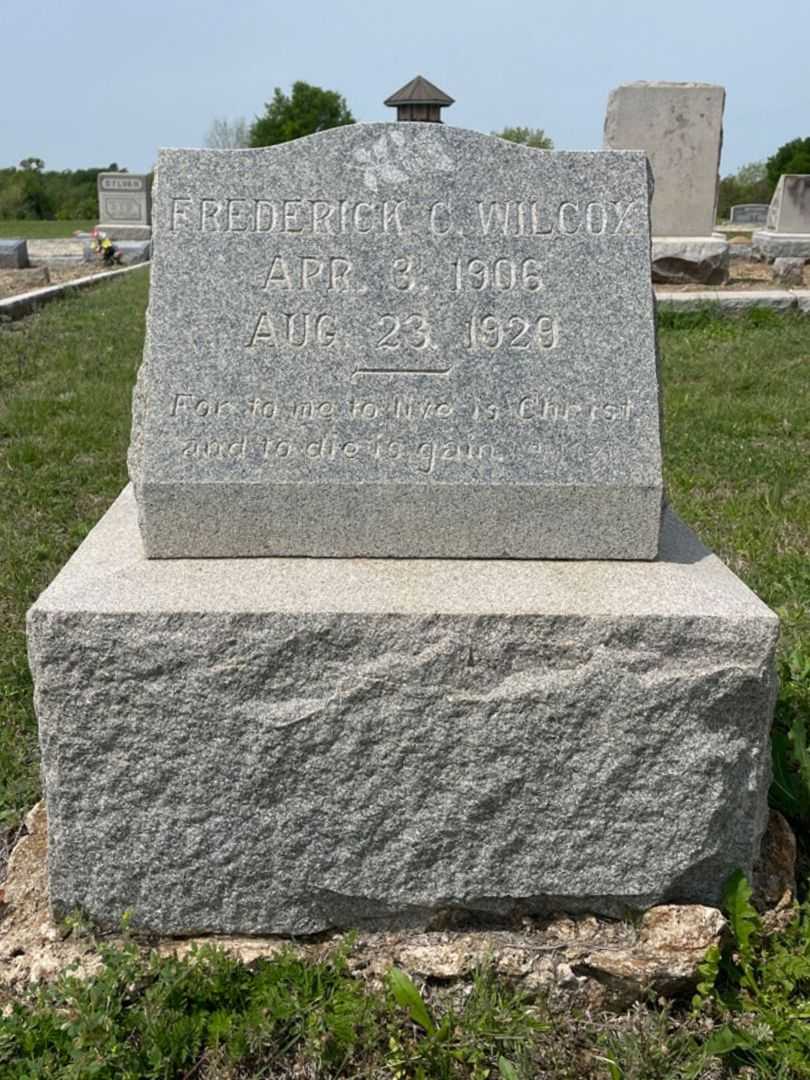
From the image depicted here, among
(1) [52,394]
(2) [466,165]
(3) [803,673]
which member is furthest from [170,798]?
(1) [52,394]

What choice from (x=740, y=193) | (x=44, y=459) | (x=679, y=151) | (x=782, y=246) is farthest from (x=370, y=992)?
(x=740, y=193)

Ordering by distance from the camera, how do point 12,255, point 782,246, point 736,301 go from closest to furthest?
point 736,301 → point 782,246 → point 12,255

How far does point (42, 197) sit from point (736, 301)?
124ft

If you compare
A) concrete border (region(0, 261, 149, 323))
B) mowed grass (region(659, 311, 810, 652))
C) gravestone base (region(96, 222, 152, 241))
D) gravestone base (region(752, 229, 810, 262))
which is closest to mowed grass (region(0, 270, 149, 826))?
concrete border (region(0, 261, 149, 323))

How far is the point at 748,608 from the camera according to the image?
2.12 metres

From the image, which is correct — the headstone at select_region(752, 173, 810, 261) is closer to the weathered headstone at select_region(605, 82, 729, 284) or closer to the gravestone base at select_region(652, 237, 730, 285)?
the weathered headstone at select_region(605, 82, 729, 284)

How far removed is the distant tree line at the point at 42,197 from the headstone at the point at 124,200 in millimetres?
15321

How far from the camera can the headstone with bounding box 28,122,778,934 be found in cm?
209

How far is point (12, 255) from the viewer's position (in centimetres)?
1552

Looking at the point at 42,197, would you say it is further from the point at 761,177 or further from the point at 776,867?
the point at 776,867

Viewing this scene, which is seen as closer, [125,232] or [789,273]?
[789,273]

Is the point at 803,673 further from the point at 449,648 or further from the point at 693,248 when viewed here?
the point at 693,248

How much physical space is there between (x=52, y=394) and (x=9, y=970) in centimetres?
530

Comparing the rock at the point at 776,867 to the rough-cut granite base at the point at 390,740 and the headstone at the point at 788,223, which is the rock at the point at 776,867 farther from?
the headstone at the point at 788,223
